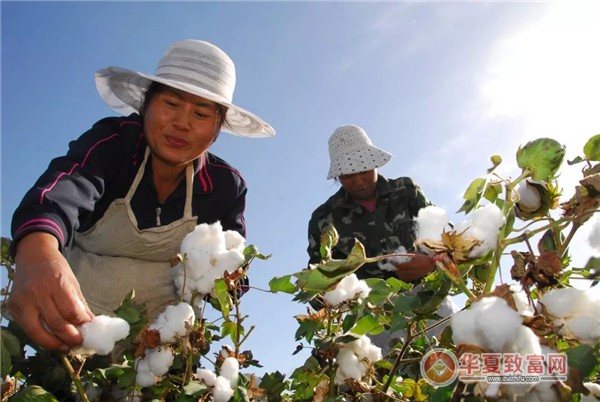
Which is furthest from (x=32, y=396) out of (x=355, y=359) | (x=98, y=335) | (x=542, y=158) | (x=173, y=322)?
(x=542, y=158)

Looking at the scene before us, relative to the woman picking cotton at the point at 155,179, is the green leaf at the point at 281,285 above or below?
below

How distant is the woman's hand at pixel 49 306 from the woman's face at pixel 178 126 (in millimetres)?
951

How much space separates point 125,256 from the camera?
6.20 feet

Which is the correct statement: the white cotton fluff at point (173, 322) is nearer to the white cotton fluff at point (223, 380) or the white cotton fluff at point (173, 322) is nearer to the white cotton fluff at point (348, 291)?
the white cotton fluff at point (223, 380)

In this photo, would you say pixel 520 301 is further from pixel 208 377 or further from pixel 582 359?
pixel 208 377

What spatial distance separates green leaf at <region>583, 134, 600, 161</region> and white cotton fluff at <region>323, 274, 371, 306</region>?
460mm

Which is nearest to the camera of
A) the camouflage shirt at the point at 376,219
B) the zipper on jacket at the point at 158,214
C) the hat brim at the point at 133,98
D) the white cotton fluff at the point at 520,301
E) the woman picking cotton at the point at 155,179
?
the white cotton fluff at the point at 520,301

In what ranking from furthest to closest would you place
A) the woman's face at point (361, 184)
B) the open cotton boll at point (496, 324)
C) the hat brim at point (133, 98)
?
the woman's face at point (361, 184) → the hat brim at point (133, 98) → the open cotton boll at point (496, 324)

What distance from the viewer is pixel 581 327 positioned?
2.11ft

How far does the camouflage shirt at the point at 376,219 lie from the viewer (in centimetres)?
300

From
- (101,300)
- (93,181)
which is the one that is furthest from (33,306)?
(101,300)

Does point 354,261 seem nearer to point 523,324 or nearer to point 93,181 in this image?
point 523,324

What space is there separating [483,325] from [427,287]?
0.94ft

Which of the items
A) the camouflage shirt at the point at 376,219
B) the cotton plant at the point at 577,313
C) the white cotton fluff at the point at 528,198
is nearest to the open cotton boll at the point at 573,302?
the cotton plant at the point at 577,313
